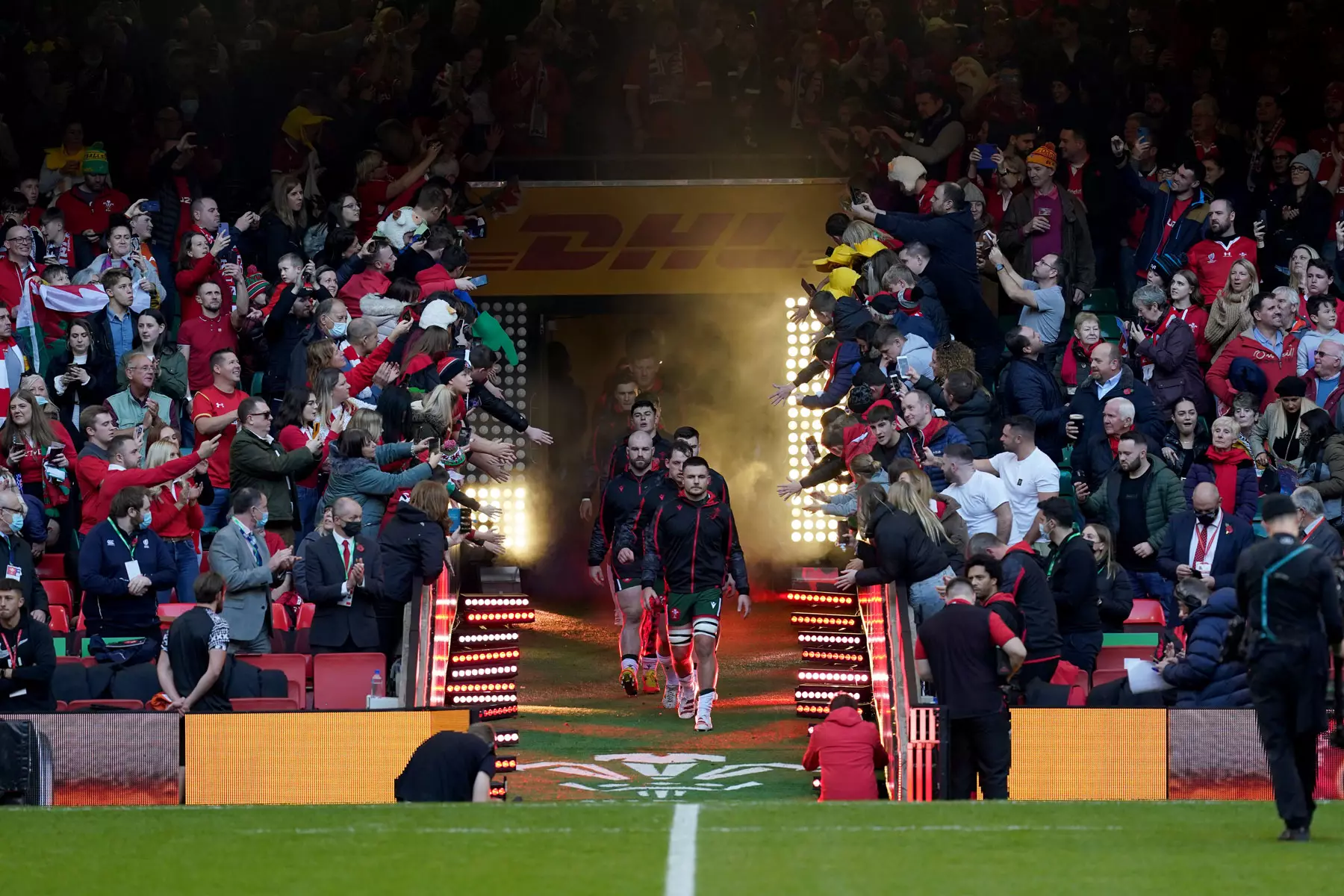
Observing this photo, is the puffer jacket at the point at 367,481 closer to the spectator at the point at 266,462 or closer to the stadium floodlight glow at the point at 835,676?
the spectator at the point at 266,462

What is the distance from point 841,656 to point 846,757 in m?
2.60

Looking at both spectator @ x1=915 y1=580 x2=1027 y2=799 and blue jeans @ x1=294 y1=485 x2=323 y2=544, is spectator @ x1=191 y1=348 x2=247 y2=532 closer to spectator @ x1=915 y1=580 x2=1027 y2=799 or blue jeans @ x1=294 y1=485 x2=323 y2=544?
blue jeans @ x1=294 y1=485 x2=323 y2=544

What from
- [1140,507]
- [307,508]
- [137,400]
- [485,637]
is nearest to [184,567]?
[307,508]

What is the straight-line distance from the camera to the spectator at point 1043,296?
17469 mm

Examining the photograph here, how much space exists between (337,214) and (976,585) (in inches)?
336

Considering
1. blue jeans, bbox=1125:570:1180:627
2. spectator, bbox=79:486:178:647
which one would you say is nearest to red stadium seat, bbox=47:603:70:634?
spectator, bbox=79:486:178:647

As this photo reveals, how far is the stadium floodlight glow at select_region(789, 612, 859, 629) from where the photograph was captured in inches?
603

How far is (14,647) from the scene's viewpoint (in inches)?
475

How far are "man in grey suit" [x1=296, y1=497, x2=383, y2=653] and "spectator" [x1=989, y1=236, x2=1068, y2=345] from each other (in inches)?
265

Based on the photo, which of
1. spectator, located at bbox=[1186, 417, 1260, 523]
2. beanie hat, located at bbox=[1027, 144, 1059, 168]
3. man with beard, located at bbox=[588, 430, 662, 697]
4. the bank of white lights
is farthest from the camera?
the bank of white lights

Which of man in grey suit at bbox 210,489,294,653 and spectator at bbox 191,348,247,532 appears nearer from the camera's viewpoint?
man in grey suit at bbox 210,489,294,653

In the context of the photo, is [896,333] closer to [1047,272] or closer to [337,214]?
[1047,272]

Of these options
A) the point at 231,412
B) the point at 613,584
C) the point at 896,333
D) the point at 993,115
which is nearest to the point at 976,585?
the point at 896,333

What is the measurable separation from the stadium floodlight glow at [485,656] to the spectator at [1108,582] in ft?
13.7
